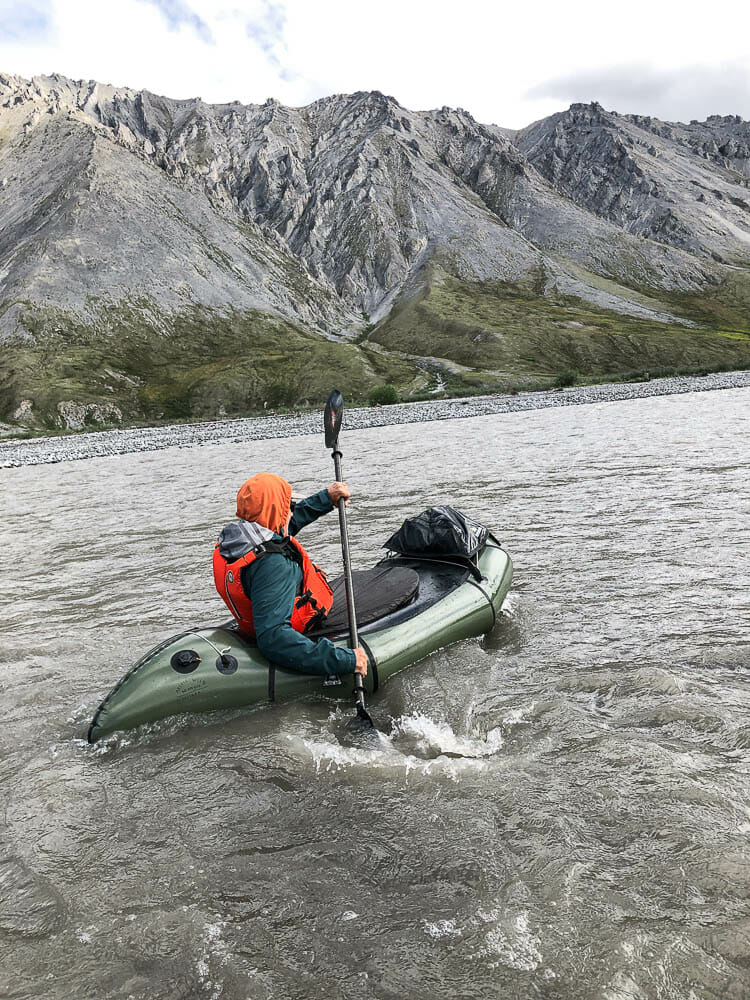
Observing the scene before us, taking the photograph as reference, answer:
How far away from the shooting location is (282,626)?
659 centimetres

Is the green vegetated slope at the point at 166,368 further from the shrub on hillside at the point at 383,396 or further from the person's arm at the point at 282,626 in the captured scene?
the person's arm at the point at 282,626

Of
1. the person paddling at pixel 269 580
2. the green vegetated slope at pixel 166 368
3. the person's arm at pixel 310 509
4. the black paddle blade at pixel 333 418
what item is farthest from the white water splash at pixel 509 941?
the green vegetated slope at pixel 166 368

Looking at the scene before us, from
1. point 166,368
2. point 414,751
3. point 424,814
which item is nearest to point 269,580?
point 414,751

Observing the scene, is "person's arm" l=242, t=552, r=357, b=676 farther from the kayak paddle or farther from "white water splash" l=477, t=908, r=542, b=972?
"white water splash" l=477, t=908, r=542, b=972

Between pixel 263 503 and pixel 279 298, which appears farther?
pixel 279 298

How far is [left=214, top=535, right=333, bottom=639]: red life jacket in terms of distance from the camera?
651cm

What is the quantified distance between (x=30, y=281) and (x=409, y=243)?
9729 cm

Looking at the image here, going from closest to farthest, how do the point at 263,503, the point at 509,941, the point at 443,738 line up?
the point at 509,941 < the point at 443,738 < the point at 263,503

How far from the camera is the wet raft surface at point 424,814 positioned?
397 centimetres

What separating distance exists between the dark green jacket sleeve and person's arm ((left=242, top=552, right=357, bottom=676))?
138 centimetres

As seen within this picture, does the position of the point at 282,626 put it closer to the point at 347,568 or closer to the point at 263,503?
the point at 347,568

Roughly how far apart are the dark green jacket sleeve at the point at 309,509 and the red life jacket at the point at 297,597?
27.7 inches

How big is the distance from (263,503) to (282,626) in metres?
1.18

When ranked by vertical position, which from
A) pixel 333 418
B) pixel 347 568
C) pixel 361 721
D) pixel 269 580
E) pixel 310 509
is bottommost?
pixel 361 721
